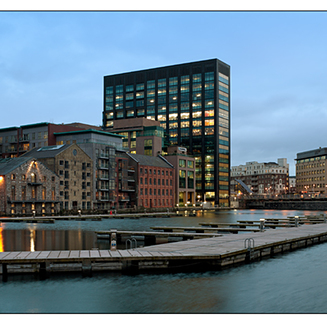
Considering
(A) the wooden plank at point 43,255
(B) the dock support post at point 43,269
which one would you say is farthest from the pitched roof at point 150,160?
(B) the dock support post at point 43,269

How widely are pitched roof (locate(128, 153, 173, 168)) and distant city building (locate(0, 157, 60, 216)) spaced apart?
39.1 metres

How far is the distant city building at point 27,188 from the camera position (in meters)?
114

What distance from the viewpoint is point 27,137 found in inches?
6216

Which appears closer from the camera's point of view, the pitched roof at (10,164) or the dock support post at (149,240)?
the dock support post at (149,240)

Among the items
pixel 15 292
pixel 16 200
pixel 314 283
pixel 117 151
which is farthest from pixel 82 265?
pixel 117 151

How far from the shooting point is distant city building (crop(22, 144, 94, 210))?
5123 inches

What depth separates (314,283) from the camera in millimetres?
31531

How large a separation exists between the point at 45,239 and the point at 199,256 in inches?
1242

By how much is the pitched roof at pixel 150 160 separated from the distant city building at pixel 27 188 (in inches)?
1538

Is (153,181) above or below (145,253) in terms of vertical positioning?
above

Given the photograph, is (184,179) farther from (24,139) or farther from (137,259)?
(137,259)

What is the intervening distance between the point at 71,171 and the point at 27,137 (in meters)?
33.2

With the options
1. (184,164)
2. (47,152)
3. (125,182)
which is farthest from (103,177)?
(184,164)

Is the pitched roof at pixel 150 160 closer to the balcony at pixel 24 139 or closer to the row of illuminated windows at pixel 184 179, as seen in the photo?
the row of illuminated windows at pixel 184 179
